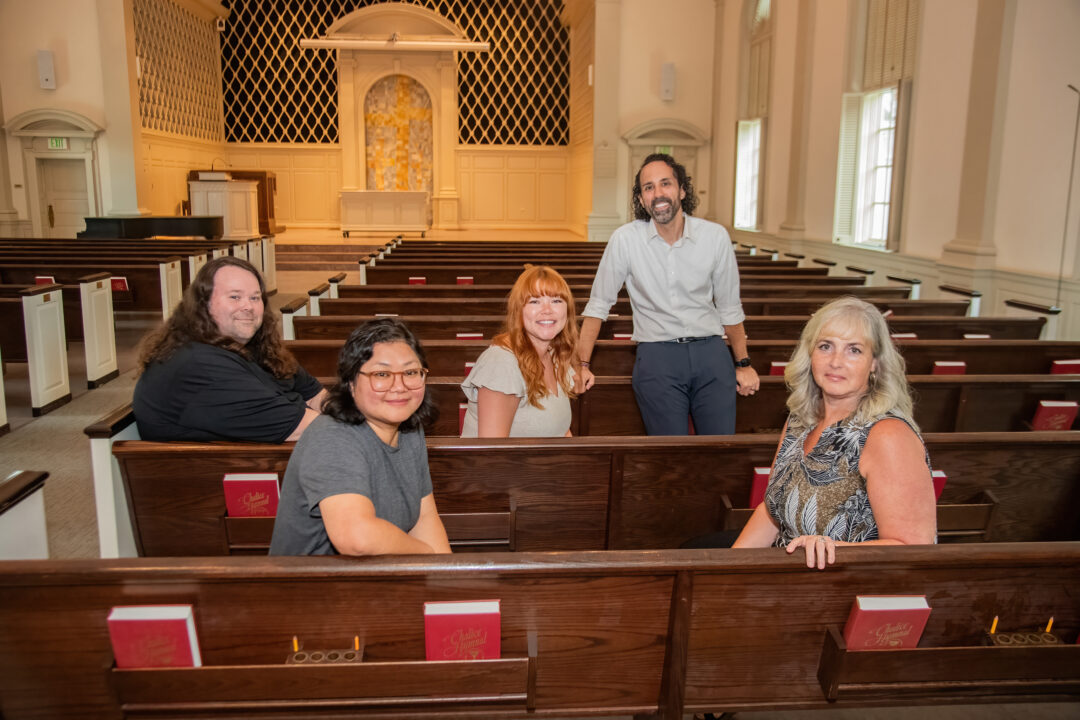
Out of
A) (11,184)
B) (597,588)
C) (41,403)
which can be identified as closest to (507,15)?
(11,184)

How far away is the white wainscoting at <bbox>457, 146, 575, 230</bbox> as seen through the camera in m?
16.4

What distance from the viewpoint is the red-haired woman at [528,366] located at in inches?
94.4

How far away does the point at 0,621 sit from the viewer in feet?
4.60

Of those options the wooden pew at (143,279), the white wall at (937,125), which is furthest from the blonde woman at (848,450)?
the wooden pew at (143,279)

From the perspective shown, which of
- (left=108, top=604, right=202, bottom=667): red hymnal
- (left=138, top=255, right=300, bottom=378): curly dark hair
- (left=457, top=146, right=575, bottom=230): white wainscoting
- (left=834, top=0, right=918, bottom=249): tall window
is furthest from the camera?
(left=457, top=146, right=575, bottom=230): white wainscoting

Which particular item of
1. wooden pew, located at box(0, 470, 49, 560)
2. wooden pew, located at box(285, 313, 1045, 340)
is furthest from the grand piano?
wooden pew, located at box(0, 470, 49, 560)

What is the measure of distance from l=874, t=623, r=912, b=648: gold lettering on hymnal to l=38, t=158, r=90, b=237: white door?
14.3m

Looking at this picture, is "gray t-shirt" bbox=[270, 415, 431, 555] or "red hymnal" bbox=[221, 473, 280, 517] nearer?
"gray t-shirt" bbox=[270, 415, 431, 555]

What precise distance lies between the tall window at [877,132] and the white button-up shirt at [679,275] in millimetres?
5696

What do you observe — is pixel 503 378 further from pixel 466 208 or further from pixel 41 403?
pixel 466 208

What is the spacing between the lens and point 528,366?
8.00 feet

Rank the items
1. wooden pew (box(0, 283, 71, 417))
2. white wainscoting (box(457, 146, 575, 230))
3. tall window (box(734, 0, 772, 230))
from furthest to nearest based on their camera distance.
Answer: white wainscoting (box(457, 146, 575, 230)) < tall window (box(734, 0, 772, 230)) < wooden pew (box(0, 283, 71, 417))

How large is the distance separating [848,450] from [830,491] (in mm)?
102

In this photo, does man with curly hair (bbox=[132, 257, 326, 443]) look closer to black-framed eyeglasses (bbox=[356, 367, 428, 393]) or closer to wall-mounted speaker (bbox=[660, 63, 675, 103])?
black-framed eyeglasses (bbox=[356, 367, 428, 393])
